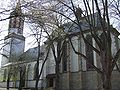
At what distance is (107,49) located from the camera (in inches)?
488

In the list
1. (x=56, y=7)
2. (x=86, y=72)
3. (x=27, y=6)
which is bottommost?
(x=86, y=72)

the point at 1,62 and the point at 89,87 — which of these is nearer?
the point at 89,87

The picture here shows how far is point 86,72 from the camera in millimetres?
31344

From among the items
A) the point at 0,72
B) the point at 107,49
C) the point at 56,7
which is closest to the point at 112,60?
the point at 107,49

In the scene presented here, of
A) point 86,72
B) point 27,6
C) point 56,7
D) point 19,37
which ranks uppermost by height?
point 19,37

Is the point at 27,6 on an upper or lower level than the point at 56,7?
lower

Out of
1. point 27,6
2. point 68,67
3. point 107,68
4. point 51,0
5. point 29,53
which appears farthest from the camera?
point 29,53

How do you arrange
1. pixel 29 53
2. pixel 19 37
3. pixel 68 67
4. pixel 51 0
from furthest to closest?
1. pixel 19 37
2. pixel 29 53
3. pixel 68 67
4. pixel 51 0

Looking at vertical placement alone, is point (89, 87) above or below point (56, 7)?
below

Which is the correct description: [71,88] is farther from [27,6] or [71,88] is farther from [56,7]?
[27,6]

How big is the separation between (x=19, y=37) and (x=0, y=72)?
11.8 metres

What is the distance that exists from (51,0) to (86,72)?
20.4m

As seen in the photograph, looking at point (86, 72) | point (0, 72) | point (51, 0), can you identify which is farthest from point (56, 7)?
point (0, 72)

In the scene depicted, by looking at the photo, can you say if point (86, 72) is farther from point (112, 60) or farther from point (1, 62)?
point (1, 62)
